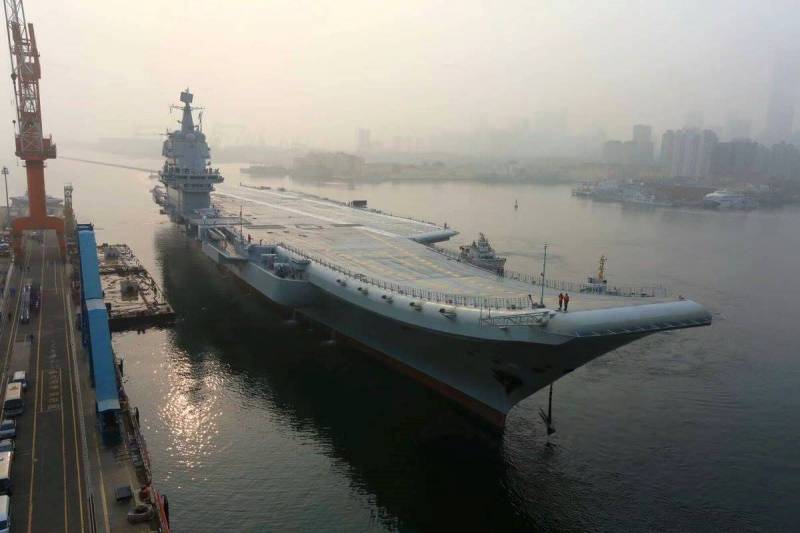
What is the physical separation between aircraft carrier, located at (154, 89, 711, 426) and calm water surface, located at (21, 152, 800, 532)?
109cm

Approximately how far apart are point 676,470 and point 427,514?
5.92 meters

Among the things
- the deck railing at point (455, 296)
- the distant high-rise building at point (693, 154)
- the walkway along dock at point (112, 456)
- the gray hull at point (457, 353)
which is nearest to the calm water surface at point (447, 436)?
the gray hull at point (457, 353)

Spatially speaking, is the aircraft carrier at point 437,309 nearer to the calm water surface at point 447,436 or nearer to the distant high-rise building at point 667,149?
the calm water surface at point 447,436

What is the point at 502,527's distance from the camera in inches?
492

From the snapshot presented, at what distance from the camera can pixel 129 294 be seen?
28281mm

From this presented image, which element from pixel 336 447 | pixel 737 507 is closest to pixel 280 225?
pixel 336 447

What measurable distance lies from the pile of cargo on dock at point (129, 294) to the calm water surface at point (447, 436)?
3.16 feet

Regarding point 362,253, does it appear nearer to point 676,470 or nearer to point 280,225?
point 280,225

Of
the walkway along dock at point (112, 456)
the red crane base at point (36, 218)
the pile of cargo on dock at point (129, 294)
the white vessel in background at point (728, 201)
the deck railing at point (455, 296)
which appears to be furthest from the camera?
the white vessel in background at point (728, 201)

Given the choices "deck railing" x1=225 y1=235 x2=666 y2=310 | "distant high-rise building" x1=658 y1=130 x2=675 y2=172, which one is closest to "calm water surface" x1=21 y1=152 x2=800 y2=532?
"deck railing" x1=225 y1=235 x2=666 y2=310

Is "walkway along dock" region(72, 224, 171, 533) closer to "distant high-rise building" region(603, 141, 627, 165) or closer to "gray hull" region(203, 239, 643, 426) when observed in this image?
"gray hull" region(203, 239, 643, 426)

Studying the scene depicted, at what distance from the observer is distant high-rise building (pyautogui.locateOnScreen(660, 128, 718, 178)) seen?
13700cm

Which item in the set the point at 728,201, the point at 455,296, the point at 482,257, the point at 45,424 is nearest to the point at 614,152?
the point at 728,201

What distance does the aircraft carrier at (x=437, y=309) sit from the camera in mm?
13352
